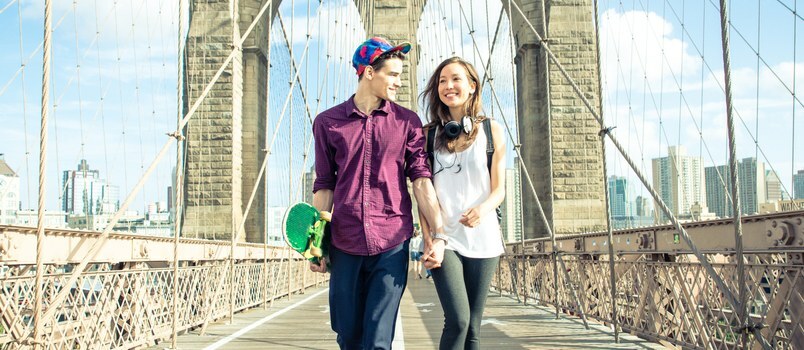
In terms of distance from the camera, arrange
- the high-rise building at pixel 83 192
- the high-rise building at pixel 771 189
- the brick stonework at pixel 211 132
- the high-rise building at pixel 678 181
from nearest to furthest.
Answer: the high-rise building at pixel 771 189 → the high-rise building at pixel 83 192 → the high-rise building at pixel 678 181 → the brick stonework at pixel 211 132

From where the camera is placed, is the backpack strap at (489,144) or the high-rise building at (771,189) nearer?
the backpack strap at (489,144)

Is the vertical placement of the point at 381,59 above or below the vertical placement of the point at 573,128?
below

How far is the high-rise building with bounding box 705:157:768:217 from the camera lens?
8.69m

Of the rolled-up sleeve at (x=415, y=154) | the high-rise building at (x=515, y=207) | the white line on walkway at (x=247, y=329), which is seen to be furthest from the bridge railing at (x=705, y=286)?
the high-rise building at (x=515, y=207)

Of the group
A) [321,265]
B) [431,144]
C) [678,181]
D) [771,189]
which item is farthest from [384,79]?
[678,181]

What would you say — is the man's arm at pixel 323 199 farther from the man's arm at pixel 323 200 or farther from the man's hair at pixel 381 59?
the man's hair at pixel 381 59

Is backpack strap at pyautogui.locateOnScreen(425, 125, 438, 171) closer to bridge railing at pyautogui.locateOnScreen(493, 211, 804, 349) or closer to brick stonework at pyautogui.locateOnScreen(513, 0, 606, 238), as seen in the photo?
bridge railing at pyautogui.locateOnScreen(493, 211, 804, 349)

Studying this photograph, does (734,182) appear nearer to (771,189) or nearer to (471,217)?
(471,217)

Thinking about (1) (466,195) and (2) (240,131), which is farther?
(2) (240,131)

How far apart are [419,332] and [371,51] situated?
361cm

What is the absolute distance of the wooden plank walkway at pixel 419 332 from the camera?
15.6 ft

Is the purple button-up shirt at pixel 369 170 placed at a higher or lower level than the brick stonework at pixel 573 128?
lower

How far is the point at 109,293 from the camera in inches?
179

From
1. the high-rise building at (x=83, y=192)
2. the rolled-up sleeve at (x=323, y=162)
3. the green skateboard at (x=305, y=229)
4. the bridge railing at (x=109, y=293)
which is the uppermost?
the high-rise building at (x=83, y=192)
